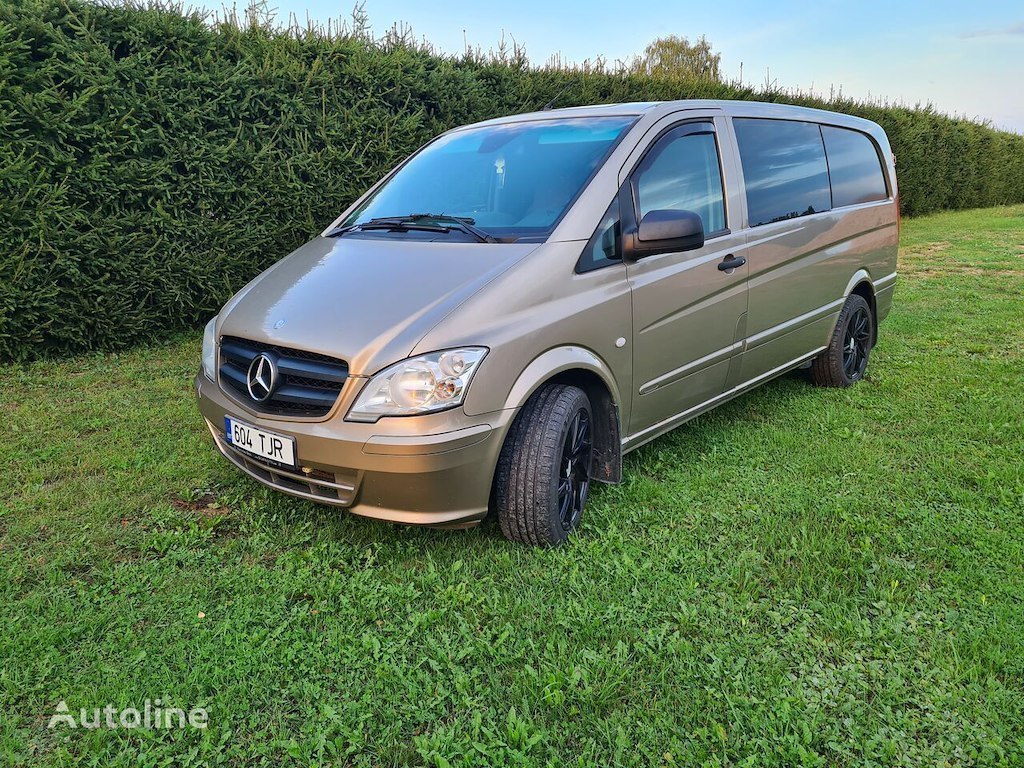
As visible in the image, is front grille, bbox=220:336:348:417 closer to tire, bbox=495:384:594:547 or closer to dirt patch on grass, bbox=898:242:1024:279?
tire, bbox=495:384:594:547

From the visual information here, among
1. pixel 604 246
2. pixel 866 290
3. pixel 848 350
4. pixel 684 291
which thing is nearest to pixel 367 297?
pixel 604 246

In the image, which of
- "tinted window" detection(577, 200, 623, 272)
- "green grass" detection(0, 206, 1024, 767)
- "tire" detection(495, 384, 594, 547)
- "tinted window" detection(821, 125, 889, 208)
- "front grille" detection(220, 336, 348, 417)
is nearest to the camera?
"green grass" detection(0, 206, 1024, 767)

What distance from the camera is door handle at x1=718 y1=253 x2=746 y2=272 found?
12.2ft

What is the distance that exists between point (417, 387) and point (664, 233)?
1.28 metres

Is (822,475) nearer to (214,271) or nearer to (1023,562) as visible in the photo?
(1023,562)

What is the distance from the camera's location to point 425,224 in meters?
3.46

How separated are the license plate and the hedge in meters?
3.49

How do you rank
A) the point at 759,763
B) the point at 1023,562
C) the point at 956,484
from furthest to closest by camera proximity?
the point at 956,484, the point at 1023,562, the point at 759,763

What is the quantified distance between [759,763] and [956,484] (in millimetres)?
2165

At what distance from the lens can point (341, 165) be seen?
7117 millimetres

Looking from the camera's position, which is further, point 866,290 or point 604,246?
point 866,290

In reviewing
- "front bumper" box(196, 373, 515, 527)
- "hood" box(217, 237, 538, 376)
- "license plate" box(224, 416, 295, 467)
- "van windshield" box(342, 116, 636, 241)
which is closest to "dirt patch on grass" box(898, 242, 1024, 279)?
"van windshield" box(342, 116, 636, 241)

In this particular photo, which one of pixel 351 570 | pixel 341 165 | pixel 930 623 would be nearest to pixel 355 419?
pixel 351 570

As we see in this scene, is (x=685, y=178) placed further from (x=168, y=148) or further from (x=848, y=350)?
(x=168, y=148)
